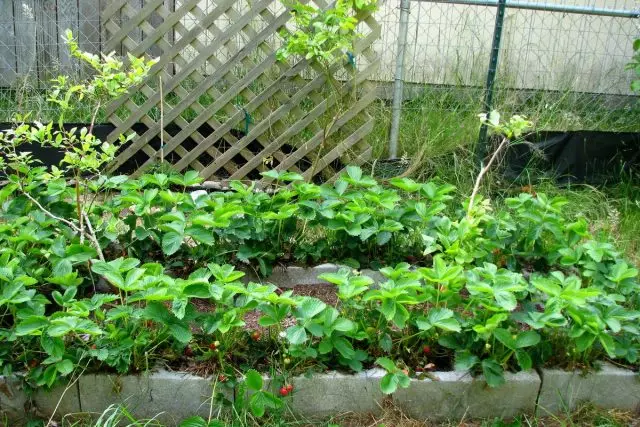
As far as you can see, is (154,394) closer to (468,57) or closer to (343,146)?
(343,146)

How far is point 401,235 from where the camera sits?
3.05 metres

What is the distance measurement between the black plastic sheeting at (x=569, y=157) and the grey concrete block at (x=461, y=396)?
7.65 feet

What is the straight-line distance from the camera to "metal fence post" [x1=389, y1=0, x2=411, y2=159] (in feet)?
14.3

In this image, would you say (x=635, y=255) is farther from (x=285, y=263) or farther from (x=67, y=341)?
(x=67, y=341)

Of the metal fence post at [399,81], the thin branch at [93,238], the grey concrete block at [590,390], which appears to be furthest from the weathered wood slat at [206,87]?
the grey concrete block at [590,390]

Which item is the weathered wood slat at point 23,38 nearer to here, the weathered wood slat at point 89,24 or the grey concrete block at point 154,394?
the weathered wood slat at point 89,24

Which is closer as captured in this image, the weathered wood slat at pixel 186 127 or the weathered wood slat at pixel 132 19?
the weathered wood slat at pixel 132 19

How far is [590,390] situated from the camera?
231cm

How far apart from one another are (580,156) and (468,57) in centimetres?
149

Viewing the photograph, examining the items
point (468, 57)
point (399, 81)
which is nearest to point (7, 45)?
point (399, 81)

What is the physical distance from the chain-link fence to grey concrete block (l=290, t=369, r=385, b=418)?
276cm

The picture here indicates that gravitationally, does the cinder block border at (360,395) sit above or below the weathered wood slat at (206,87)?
below

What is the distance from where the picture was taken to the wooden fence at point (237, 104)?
4.19 metres

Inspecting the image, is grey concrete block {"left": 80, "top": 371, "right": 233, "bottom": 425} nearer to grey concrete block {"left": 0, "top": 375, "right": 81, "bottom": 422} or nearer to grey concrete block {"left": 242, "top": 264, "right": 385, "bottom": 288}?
grey concrete block {"left": 0, "top": 375, "right": 81, "bottom": 422}
